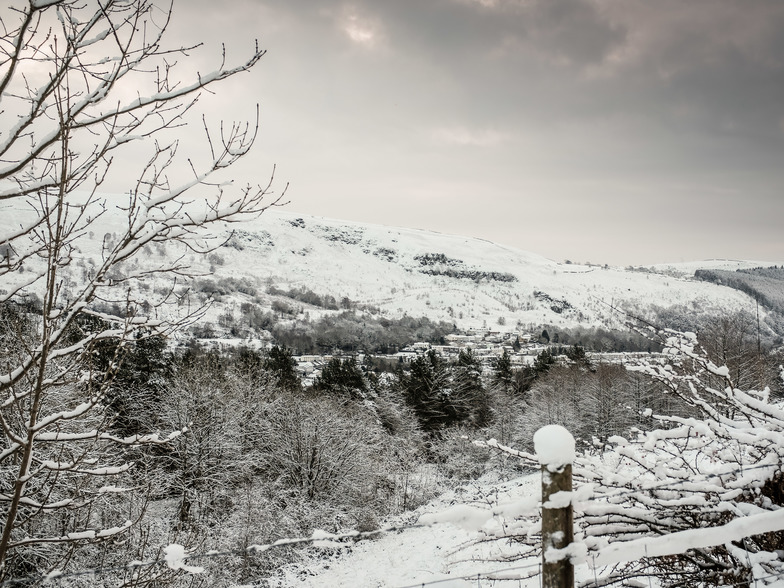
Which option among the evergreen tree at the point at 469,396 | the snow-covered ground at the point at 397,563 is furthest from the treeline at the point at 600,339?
the snow-covered ground at the point at 397,563

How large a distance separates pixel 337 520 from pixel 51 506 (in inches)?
755

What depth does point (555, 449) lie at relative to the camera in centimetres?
198

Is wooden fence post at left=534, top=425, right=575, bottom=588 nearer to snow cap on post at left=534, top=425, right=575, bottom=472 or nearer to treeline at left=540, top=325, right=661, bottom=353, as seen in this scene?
snow cap on post at left=534, top=425, right=575, bottom=472

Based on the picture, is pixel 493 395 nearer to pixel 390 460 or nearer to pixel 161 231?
pixel 390 460

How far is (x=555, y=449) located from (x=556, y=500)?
0.22 meters

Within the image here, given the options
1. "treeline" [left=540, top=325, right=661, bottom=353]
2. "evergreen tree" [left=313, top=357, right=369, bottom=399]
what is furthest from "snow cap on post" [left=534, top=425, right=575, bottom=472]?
"treeline" [left=540, top=325, right=661, bottom=353]

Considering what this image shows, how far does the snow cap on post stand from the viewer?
6.49 ft

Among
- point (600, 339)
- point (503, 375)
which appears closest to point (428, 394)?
point (503, 375)

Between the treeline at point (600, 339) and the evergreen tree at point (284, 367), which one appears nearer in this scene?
the evergreen tree at point (284, 367)

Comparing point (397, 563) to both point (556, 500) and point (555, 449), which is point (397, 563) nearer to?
point (556, 500)

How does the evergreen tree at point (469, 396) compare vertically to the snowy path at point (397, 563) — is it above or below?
above

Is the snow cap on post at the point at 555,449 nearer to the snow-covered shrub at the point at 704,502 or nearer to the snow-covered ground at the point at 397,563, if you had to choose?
the snow-covered shrub at the point at 704,502

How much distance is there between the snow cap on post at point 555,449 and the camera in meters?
1.98

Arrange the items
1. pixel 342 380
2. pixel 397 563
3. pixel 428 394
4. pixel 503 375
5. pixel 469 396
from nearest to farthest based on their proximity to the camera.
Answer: pixel 397 563
pixel 428 394
pixel 342 380
pixel 469 396
pixel 503 375
